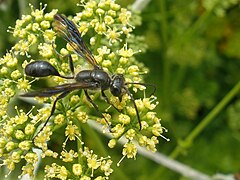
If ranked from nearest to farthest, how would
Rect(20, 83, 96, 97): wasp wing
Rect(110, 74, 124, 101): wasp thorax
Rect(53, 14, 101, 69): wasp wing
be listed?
1. Rect(20, 83, 96, 97): wasp wing
2. Rect(110, 74, 124, 101): wasp thorax
3. Rect(53, 14, 101, 69): wasp wing

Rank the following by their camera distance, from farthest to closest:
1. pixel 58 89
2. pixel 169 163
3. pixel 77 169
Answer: pixel 169 163 → pixel 77 169 → pixel 58 89

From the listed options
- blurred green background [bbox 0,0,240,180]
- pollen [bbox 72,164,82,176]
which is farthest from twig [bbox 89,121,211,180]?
pollen [bbox 72,164,82,176]

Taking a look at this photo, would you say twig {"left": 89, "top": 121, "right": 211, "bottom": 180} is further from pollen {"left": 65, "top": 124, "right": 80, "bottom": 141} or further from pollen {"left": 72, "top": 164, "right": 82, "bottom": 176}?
pollen {"left": 72, "top": 164, "right": 82, "bottom": 176}

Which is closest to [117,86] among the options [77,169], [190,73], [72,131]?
[72,131]

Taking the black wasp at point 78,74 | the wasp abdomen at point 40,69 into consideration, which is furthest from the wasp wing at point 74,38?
the wasp abdomen at point 40,69

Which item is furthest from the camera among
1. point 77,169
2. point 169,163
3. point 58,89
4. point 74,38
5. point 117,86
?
point 169,163

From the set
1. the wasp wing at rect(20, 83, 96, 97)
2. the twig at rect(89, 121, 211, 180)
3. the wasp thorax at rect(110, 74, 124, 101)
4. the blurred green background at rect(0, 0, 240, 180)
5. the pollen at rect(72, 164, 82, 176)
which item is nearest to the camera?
the wasp wing at rect(20, 83, 96, 97)

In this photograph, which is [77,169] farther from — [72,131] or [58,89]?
[58,89]
